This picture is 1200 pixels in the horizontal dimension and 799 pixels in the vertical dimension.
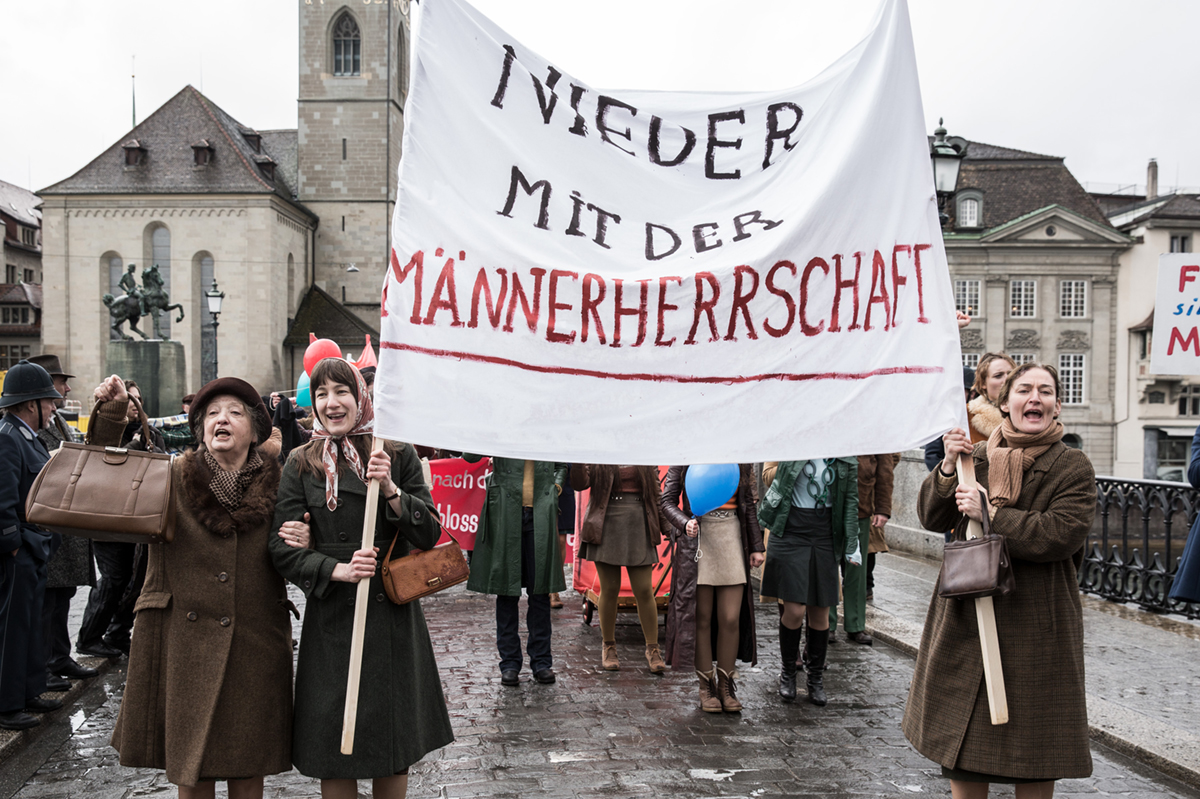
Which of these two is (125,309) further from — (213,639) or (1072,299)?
(1072,299)

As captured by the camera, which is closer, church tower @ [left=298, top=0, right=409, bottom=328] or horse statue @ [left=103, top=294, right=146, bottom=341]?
horse statue @ [left=103, top=294, right=146, bottom=341]

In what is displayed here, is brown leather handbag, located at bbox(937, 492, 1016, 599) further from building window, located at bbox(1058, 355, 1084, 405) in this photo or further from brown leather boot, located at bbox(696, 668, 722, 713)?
building window, located at bbox(1058, 355, 1084, 405)

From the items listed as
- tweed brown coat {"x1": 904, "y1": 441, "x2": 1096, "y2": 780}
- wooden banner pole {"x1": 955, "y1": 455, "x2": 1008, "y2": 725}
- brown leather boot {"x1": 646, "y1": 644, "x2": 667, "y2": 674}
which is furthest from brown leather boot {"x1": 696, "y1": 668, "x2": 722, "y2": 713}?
wooden banner pole {"x1": 955, "y1": 455, "x2": 1008, "y2": 725}

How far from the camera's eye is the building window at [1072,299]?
168ft

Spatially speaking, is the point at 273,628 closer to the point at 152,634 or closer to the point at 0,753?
the point at 152,634

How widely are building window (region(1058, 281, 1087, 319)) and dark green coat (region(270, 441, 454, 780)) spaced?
53869 mm

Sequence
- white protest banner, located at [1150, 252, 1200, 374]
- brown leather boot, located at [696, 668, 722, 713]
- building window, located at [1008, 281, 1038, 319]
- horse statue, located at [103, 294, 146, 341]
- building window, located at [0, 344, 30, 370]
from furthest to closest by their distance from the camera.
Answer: building window, located at [0, 344, 30, 370] → building window, located at [1008, 281, 1038, 319] → horse statue, located at [103, 294, 146, 341] → white protest banner, located at [1150, 252, 1200, 374] → brown leather boot, located at [696, 668, 722, 713]

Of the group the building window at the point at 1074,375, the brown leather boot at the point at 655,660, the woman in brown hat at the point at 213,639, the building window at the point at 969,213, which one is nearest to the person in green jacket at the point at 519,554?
the brown leather boot at the point at 655,660

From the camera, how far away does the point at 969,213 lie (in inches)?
2026

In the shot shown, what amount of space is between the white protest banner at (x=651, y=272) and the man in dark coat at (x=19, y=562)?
10.7 ft

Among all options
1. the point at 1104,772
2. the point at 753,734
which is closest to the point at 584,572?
the point at 753,734

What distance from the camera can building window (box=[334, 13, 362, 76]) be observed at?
5172 centimetres

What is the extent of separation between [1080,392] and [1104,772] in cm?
5204

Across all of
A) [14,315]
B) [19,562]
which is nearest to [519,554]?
[19,562]
